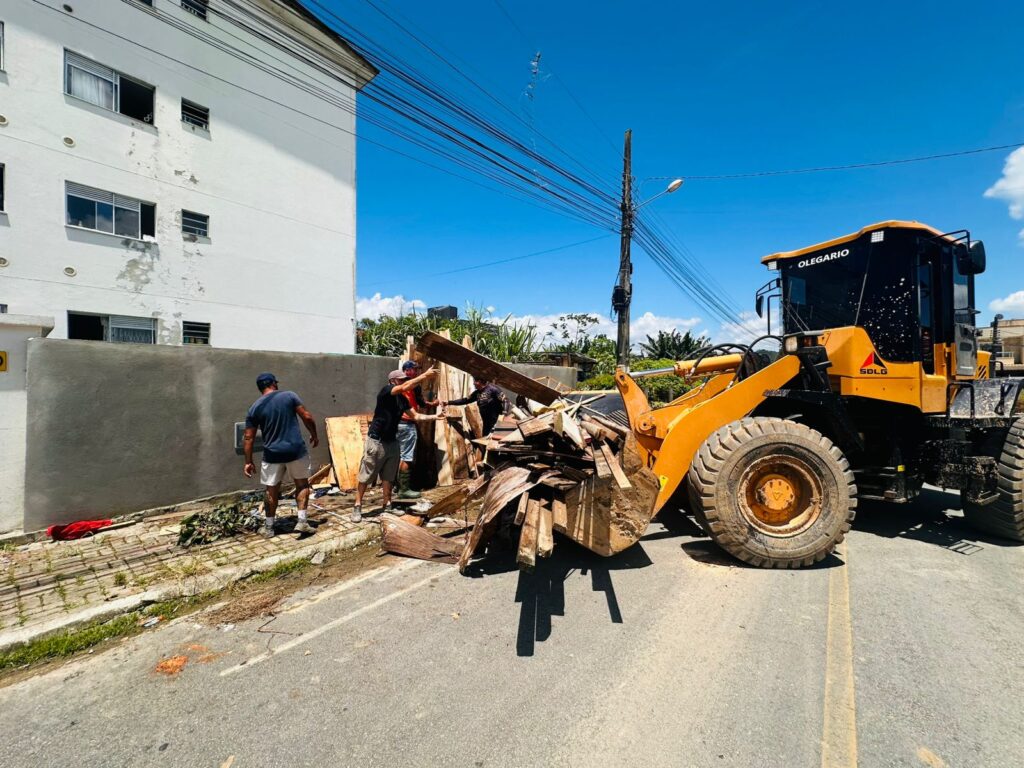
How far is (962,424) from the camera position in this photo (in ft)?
15.8

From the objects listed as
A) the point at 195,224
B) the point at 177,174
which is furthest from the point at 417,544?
the point at 177,174

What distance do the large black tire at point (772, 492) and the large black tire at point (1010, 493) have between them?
1.80 metres

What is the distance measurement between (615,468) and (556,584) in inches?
44.0

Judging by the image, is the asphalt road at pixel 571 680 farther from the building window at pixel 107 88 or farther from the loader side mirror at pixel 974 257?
the building window at pixel 107 88

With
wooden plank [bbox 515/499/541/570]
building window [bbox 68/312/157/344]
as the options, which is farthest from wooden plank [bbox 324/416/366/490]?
building window [bbox 68/312/157/344]

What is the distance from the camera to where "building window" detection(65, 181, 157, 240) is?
40.2 feet

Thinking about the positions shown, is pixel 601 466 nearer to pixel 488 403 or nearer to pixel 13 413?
pixel 488 403

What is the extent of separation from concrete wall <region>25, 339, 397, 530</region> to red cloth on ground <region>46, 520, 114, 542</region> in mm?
116

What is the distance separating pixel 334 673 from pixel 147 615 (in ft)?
6.08

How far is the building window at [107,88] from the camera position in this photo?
12203 millimetres

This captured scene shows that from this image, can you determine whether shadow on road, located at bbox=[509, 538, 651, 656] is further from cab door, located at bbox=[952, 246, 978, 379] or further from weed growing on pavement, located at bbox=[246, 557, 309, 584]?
cab door, located at bbox=[952, 246, 978, 379]

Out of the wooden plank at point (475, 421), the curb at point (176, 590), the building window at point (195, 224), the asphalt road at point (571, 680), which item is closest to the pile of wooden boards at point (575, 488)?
the asphalt road at point (571, 680)

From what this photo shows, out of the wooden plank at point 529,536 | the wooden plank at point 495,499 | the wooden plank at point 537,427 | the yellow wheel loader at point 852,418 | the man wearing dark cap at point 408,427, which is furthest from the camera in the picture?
the man wearing dark cap at point 408,427

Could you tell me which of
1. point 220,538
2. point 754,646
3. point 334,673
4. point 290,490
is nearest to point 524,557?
point 334,673
